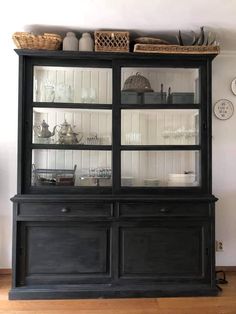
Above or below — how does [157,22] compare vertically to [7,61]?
above

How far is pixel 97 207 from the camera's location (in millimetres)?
2578

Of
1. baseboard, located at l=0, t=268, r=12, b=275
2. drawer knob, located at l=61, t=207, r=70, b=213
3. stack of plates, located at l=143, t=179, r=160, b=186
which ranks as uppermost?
stack of plates, located at l=143, t=179, r=160, b=186

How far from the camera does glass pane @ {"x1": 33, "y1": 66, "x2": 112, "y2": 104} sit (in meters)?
2.70

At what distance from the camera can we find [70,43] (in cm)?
259

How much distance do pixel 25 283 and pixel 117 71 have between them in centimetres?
202

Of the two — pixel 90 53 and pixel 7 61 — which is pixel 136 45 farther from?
pixel 7 61

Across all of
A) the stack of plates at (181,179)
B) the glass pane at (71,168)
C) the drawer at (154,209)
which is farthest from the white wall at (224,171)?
the glass pane at (71,168)

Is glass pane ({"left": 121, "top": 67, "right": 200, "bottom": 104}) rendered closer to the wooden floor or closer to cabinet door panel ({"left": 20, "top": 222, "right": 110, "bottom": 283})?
cabinet door panel ({"left": 20, "top": 222, "right": 110, "bottom": 283})

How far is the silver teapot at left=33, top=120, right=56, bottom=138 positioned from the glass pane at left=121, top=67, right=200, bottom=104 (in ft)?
2.39

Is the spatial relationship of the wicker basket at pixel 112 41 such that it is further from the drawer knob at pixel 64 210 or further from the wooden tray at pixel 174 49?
the drawer knob at pixel 64 210

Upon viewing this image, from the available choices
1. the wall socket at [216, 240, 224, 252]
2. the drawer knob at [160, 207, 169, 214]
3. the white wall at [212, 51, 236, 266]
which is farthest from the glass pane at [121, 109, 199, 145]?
the wall socket at [216, 240, 224, 252]

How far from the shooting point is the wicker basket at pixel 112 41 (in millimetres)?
2586

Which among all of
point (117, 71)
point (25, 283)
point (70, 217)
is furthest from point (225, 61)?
point (25, 283)

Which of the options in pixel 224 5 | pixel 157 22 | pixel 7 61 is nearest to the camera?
pixel 224 5
